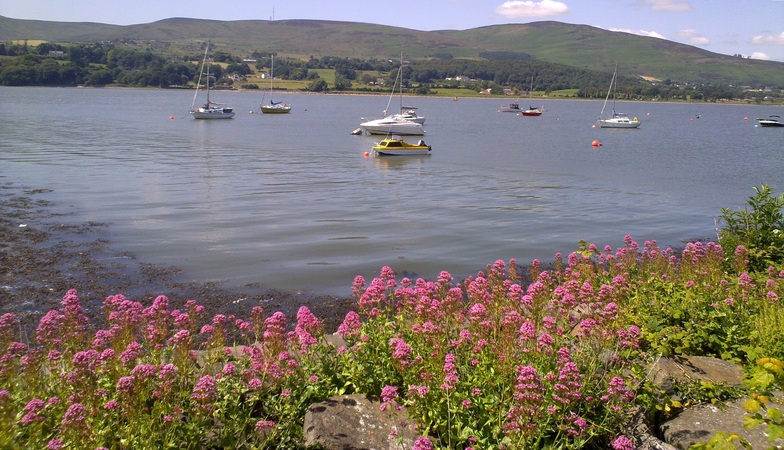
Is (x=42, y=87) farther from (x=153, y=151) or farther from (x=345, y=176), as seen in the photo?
(x=345, y=176)

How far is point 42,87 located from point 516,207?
20137 cm

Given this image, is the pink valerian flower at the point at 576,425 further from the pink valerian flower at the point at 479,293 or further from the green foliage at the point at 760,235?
the green foliage at the point at 760,235

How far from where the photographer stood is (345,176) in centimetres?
3803

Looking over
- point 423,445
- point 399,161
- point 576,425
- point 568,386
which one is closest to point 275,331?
point 423,445

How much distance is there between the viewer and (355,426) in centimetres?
586

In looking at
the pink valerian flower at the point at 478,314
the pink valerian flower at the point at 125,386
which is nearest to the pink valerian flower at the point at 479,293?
the pink valerian flower at the point at 478,314

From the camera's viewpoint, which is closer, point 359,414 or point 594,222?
point 359,414

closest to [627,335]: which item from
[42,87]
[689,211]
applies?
[689,211]

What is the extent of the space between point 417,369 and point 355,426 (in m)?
0.75

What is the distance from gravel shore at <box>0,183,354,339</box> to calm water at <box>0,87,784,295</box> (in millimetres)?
707

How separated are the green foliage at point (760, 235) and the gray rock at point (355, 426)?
8200 mm

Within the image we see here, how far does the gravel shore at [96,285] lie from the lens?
12539 millimetres

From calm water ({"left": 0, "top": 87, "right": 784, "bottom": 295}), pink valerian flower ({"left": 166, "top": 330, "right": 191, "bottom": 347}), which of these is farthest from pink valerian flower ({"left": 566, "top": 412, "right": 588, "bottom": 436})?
calm water ({"left": 0, "top": 87, "right": 784, "bottom": 295})

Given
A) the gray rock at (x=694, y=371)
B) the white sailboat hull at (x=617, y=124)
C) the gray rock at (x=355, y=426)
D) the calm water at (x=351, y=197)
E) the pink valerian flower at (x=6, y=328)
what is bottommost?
the calm water at (x=351, y=197)
